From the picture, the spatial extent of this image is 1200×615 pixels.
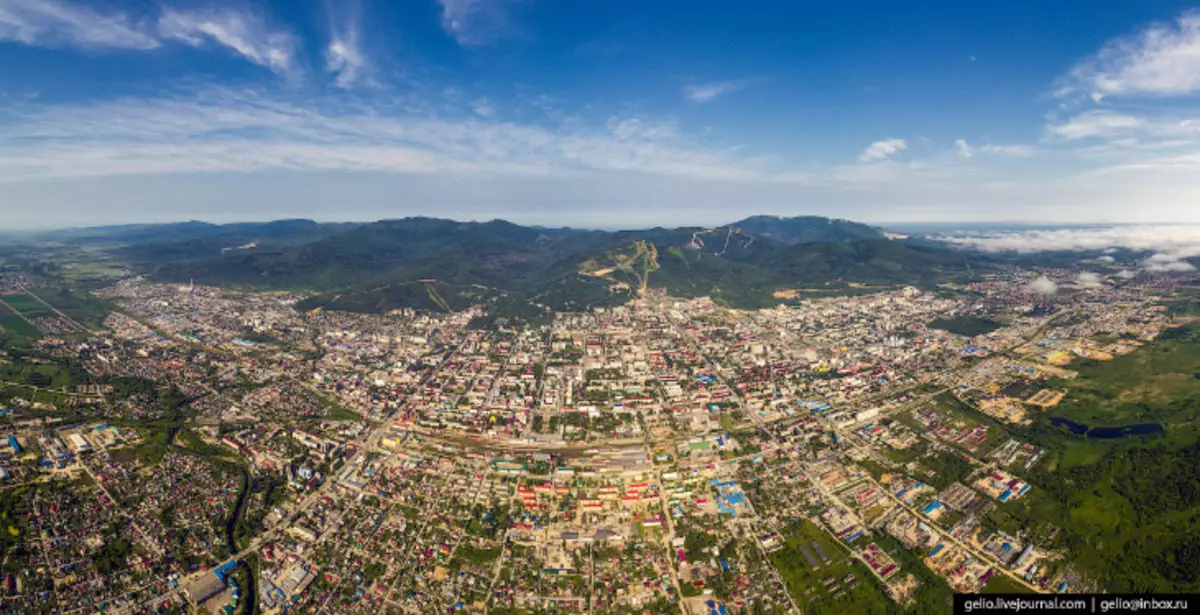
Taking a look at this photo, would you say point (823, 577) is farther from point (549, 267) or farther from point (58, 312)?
point (58, 312)

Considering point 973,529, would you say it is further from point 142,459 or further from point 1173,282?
point 1173,282

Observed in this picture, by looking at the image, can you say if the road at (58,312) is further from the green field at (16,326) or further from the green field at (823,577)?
the green field at (823,577)

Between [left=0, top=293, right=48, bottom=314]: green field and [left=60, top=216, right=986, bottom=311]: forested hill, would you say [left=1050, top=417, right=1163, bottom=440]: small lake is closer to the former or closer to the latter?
[left=60, top=216, right=986, bottom=311]: forested hill

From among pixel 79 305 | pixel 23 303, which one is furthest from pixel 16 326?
pixel 23 303

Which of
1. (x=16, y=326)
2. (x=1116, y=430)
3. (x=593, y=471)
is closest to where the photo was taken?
(x=593, y=471)

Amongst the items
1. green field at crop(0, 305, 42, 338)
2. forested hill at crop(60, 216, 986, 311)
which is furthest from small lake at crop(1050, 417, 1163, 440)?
green field at crop(0, 305, 42, 338)

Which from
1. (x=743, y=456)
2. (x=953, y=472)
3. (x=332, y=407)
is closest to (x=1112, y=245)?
(x=953, y=472)
